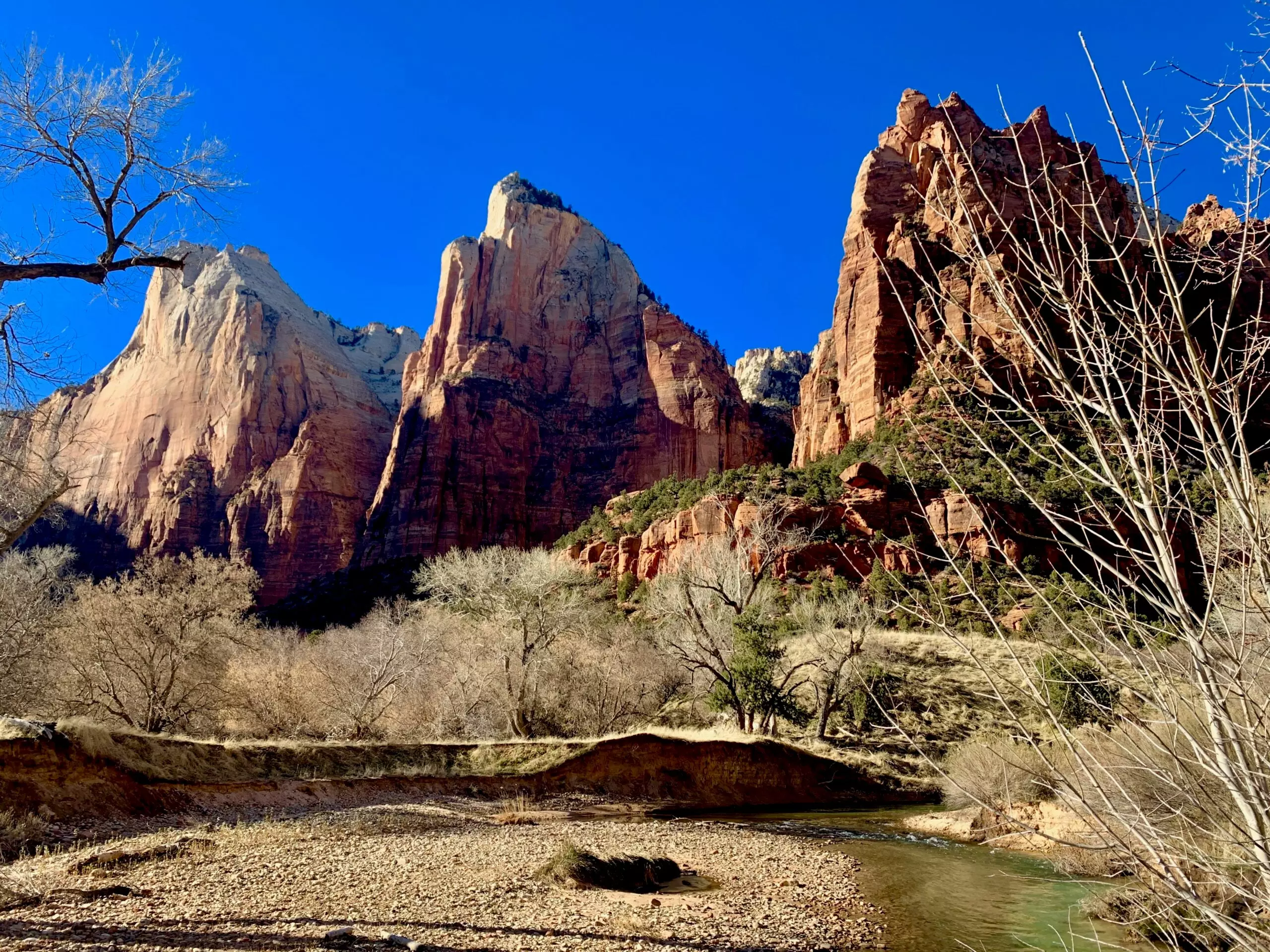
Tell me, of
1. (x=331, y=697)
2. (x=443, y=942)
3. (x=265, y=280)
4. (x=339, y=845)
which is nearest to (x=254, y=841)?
(x=339, y=845)

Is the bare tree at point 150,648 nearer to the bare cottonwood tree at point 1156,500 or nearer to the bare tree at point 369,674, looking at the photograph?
the bare tree at point 369,674

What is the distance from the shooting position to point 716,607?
99.2 ft

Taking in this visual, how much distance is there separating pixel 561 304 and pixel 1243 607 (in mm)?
100707

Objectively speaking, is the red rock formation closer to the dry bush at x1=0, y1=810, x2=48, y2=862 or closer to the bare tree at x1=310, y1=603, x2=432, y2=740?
the bare tree at x1=310, y1=603, x2=432, y2=740

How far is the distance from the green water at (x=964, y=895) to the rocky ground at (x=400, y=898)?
0.45m

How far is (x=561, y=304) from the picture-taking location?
100 meters

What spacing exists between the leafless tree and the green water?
984 cm

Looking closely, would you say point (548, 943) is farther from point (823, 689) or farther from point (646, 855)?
point (823, 689)

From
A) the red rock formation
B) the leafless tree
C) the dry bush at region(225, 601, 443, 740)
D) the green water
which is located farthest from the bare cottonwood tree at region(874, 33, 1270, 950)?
the red rock formation

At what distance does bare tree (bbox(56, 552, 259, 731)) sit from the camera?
767 inches

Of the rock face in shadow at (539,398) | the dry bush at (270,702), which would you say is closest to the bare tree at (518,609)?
the dry bush at (270,702)

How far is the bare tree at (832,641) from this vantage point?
2717 cm

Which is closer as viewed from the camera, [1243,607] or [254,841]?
[1243,607]

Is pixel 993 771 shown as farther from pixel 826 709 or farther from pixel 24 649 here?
pixel 24 649
